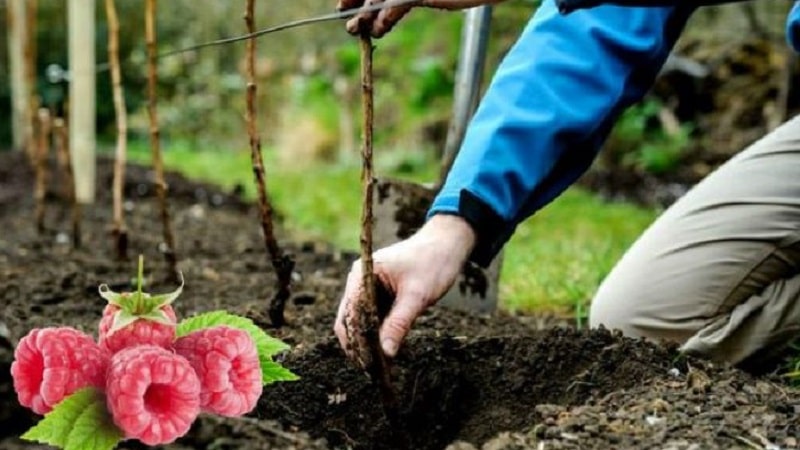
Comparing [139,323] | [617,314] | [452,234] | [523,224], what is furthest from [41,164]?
[139,323]

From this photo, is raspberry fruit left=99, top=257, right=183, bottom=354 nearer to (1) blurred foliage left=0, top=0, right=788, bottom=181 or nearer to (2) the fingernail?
(2) the fingernail

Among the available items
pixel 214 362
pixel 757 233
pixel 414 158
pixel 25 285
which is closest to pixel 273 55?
pixel 414 158

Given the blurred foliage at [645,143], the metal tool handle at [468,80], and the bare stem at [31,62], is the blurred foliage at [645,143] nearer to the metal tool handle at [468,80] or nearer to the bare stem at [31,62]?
the bare stem at [31,62]

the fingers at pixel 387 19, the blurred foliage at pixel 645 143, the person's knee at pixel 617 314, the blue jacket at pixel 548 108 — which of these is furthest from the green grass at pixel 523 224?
the fingers at pixel 387 19

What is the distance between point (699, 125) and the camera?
7320 mm

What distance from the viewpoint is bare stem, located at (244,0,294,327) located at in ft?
7.72

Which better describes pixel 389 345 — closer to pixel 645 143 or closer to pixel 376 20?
pixel 376 20

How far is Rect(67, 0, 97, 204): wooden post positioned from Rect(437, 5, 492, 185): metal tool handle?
183cm

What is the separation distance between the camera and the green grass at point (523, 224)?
11.6 ft

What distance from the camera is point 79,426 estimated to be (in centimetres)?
153

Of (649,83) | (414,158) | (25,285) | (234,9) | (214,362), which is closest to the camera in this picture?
(214,362)

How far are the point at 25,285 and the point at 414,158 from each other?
16.7 ft

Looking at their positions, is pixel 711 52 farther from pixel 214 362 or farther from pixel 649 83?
pixel 214 362

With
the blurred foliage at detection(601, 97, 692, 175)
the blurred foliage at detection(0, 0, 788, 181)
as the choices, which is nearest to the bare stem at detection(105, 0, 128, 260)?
the blurred foliage at detection(0, 0, 788, 181)
